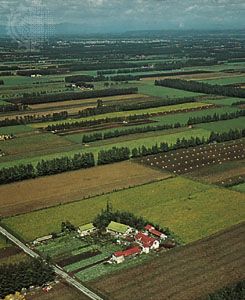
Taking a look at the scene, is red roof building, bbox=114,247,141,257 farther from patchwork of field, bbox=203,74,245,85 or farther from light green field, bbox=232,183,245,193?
patchwork of field, bbox=203,74,245,85

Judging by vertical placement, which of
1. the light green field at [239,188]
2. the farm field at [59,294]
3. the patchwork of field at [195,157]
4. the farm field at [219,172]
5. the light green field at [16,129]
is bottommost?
the farm field at [59,294]

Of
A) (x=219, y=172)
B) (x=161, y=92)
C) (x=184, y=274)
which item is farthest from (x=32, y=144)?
(x=161, y=92)

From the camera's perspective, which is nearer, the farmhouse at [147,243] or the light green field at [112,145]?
the farmhouse at [147,243]

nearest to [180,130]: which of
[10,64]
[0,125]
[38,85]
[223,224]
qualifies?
[0,125]

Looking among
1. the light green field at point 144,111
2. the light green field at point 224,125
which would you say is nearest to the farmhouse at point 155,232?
the light green field at point 224,125

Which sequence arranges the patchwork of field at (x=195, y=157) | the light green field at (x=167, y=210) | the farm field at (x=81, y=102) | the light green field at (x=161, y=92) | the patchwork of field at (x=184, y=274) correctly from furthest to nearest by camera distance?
1. the light green field at (x=161, y=92)
2. the farm field at (x=81, y=102)
3. the patchwork of field at (x=195, y=157)
4. the light green field at (x=167, y=210)
5. the patchwork of field at (x=184, y=274)

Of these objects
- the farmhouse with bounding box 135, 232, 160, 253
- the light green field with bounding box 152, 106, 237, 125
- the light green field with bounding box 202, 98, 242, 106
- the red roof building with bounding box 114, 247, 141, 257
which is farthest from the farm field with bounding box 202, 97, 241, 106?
the red roof building with bounding box 114, 247, 141, 257

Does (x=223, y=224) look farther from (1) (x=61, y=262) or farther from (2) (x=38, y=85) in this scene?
(2) (x=38, y=85)

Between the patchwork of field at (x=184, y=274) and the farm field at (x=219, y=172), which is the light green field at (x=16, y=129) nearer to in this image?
the farm field at (x=219, y=172)
